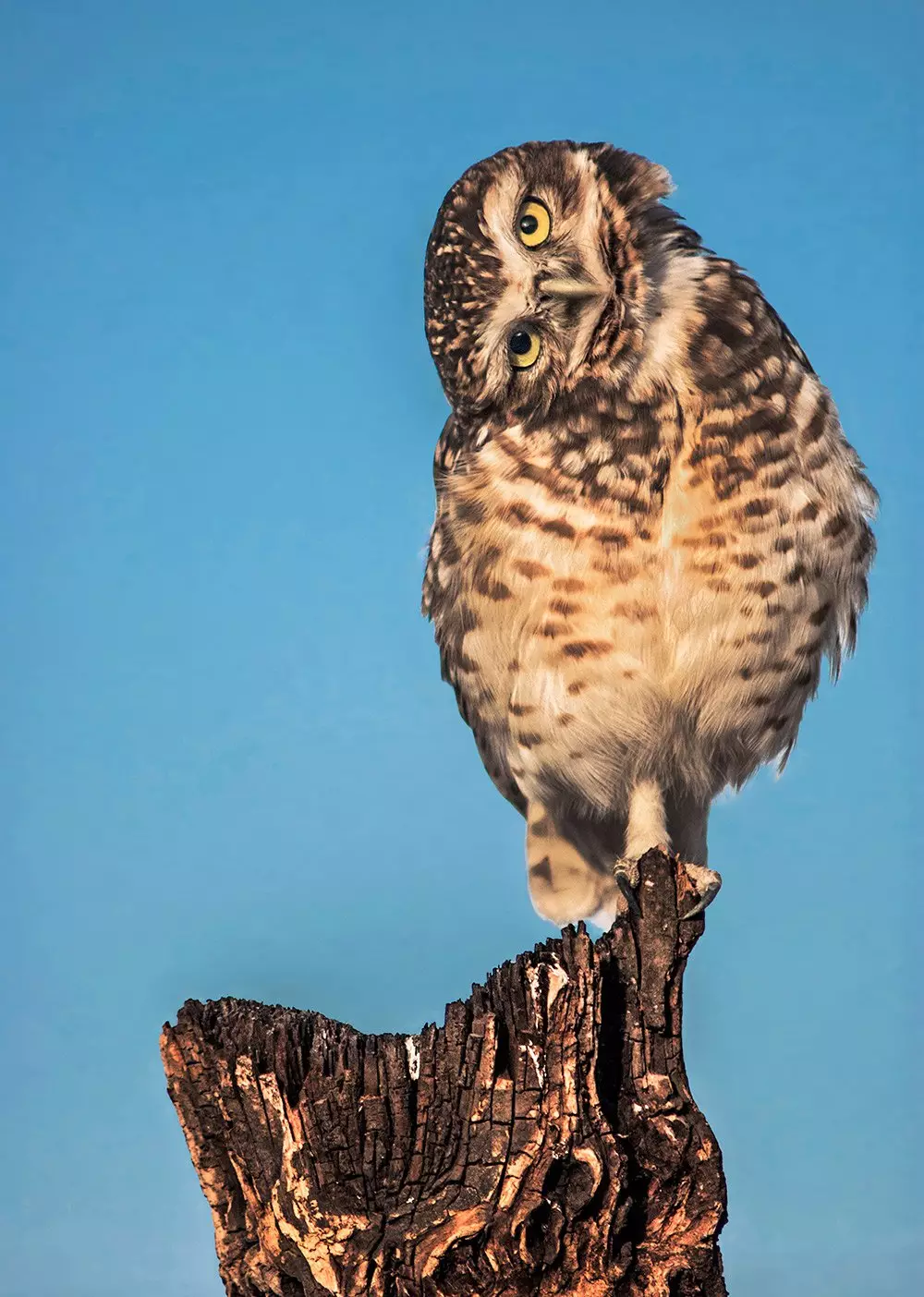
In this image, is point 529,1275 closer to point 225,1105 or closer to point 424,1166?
point 424,1166

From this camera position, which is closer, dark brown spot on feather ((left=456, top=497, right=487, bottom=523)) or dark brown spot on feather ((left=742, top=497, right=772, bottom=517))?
dark brown spot on feather ((left=742, top=497, right=772, bottom=517))

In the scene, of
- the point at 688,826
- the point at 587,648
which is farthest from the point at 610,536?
the point at 688,826

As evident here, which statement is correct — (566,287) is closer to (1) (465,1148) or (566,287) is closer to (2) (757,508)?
(2) (757,508)

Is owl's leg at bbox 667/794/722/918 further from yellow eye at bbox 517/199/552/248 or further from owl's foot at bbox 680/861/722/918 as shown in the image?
yellow eye at bbox 517/199/552/248

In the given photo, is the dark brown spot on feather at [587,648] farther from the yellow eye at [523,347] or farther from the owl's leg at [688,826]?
the owl's leg at [688,826]

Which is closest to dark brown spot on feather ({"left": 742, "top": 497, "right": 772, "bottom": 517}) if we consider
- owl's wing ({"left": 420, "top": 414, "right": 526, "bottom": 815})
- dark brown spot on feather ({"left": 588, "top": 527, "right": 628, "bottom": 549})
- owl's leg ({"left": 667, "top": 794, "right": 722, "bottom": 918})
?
dark brown spot on feather ({"left": 588, "top": 527, "right": 628, "bottom": 549})

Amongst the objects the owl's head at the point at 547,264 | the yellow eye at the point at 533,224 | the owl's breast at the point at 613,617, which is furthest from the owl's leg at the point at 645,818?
the yellow eye at the point at 533,224

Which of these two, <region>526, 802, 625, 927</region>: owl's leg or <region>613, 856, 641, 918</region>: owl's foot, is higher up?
<region>526, 802, 625, 927</region>: owl's leg
